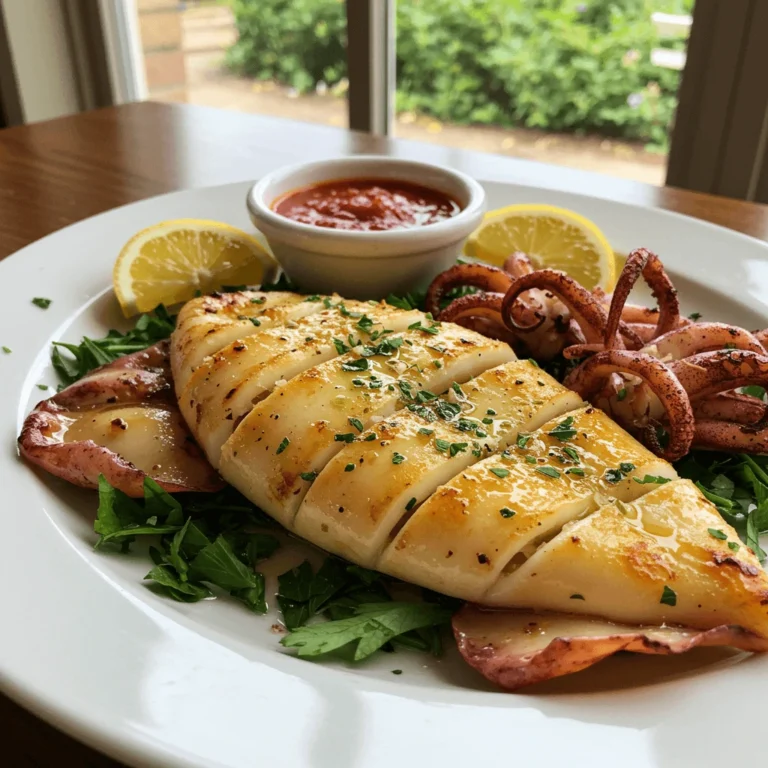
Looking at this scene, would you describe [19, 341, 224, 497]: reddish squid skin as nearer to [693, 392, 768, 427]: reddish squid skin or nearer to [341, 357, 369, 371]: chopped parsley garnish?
[341, 357, 369, 371]: chopped parsley garnish

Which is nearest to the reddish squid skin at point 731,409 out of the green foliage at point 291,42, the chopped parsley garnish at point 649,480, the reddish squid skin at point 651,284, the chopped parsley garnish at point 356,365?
the reddish squid skin at point 651,284

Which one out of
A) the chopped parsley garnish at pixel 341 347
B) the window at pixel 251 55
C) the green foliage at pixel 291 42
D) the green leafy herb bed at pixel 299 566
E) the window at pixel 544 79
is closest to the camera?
the green leafy herb bed at pixel 299 566

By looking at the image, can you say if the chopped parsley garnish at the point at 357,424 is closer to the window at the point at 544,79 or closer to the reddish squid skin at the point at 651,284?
the reddish squid skin at the point at 651,284

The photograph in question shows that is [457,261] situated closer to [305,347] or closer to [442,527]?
[305,347]

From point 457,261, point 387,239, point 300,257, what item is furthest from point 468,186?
point 300,257

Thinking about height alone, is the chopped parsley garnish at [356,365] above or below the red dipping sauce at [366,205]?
below

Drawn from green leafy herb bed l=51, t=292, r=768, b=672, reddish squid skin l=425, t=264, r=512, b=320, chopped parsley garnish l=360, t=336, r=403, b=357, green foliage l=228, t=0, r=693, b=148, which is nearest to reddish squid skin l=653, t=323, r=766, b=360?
green leafy herb bed l=51, t=292, r=768, b=672
